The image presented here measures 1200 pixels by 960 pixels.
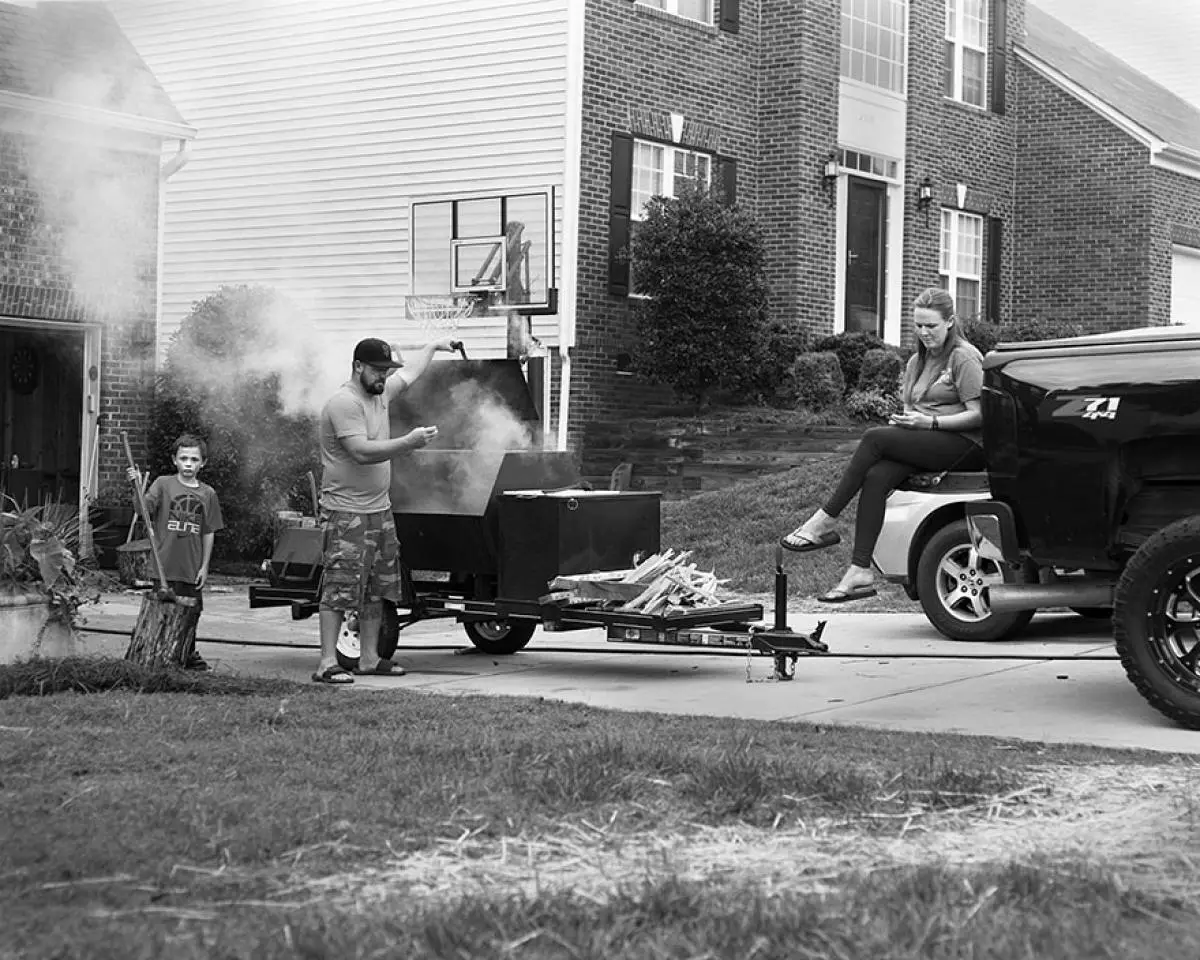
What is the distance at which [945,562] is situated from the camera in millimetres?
10445

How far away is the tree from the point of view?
1847 centimetres

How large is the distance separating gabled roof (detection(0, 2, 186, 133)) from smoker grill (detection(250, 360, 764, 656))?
6970mm

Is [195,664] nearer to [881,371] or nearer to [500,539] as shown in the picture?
[500,539]

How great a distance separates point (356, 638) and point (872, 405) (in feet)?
31.9

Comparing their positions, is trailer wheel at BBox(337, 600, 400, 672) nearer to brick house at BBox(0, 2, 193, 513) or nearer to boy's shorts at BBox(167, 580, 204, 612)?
boy's shorts at BBox(167, 580, 204, 612)

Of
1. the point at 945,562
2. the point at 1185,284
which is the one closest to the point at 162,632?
the point at 945,562

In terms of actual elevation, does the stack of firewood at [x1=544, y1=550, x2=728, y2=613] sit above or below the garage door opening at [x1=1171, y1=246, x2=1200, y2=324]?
below

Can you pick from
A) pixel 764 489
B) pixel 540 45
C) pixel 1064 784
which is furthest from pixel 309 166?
pixel 1064 784

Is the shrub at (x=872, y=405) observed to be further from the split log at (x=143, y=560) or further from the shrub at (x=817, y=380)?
the split log at (x=143, y=560)

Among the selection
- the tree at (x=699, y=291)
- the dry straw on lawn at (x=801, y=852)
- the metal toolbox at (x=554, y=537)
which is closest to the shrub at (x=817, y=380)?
the tree at (x=699, y=291)

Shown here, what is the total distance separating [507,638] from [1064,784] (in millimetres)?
5175

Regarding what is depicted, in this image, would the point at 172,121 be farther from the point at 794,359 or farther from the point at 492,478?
the point at 492,478

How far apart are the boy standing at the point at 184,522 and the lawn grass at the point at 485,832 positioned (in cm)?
222

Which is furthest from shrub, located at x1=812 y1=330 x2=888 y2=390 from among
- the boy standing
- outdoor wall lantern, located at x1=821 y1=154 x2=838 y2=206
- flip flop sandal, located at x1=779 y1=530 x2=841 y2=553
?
flip flop sandal, located at x1=779 y1=530 x2=841 y2=553
